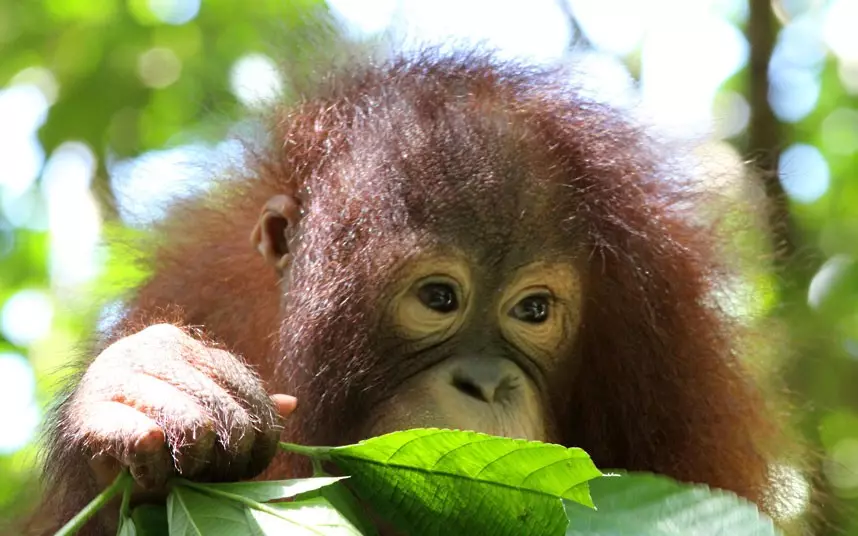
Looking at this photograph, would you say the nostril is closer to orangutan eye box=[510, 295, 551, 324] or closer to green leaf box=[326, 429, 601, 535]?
orangutan eye box=[510, 295, 551, 324]

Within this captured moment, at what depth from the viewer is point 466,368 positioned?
3.00 m

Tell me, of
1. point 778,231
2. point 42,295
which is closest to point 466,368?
point 778,231

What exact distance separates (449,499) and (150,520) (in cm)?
60

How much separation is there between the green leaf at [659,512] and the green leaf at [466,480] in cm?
14

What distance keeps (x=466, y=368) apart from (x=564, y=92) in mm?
1128

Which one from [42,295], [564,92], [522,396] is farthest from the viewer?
[42,295]

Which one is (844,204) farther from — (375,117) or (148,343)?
(148,343)

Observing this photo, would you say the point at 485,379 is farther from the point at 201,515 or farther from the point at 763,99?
the point at 763,99

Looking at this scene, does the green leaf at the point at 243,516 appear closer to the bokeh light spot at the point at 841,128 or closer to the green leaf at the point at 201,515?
the green leaf at the point at 201,515

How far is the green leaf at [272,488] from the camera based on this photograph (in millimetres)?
2131

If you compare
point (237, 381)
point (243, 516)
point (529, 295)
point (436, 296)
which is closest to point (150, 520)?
point (243, 516)

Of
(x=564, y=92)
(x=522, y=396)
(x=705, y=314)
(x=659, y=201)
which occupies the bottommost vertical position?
(x=522, y=396)

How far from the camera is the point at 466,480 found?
2.16 metres

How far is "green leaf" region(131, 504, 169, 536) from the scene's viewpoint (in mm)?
2146
